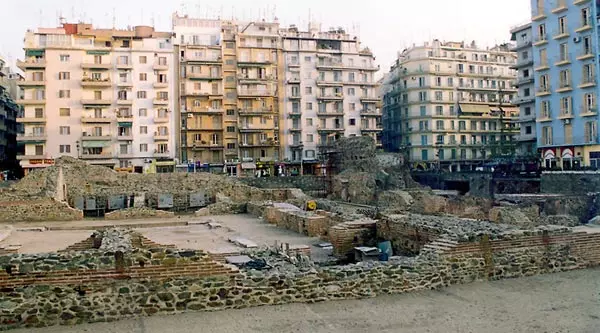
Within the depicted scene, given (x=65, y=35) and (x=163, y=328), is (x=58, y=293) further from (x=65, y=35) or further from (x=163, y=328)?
(x=65, y=35)

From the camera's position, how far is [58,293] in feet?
29.2

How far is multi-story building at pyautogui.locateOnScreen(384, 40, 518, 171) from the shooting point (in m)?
70.1

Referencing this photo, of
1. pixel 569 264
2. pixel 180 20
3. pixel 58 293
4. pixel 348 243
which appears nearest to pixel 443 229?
pixel 569 264

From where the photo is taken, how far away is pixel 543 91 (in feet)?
160

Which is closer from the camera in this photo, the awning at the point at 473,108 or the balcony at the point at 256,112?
the balcony at the point at 256,112

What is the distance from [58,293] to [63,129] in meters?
53.8

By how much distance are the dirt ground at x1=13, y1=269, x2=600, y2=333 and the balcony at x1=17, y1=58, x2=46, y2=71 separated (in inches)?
2185

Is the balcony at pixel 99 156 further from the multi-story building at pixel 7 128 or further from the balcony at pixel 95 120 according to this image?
the multi-story building at pixel 7 128

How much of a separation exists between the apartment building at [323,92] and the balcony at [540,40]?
2339 centimetres

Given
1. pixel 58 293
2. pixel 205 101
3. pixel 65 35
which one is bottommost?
pixel 58 293

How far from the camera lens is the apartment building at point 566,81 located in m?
43.5

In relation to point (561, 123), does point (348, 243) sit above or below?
below

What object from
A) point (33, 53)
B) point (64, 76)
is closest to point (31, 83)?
point (64, 76)

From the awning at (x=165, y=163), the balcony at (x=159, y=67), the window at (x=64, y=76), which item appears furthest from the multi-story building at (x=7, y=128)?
the balcony at (x=159, y=67)
